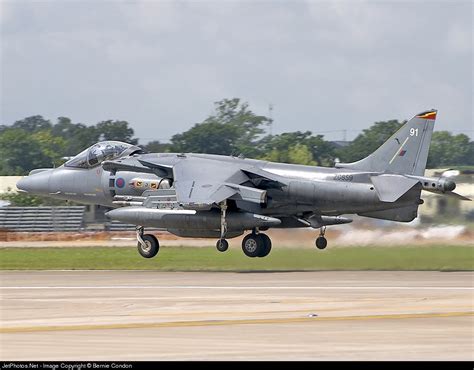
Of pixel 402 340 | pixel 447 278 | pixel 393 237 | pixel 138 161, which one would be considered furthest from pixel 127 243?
pixel 402 340

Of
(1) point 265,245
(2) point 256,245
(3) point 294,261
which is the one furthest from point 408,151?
(2) point 256,245

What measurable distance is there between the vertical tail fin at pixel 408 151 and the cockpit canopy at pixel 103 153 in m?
7.25

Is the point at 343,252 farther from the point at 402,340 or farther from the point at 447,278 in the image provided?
the point at 402,340

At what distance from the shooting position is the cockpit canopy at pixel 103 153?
3212cm

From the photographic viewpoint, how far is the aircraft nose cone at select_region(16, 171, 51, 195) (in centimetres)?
3400

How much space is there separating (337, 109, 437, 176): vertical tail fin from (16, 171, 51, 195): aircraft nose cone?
10455 millimetres

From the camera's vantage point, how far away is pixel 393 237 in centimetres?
3075

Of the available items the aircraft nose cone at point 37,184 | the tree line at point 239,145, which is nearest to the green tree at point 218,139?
the tree line at point 239,145

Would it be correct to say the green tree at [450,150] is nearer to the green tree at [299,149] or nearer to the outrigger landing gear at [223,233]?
the green tree at [299,149]

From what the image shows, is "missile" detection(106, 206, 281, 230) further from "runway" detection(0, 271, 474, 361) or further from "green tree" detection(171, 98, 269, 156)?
"green tree" detection(171, 98, 269, 156)

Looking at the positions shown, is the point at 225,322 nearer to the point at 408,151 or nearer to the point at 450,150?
the point at 408,151

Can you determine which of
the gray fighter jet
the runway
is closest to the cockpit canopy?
the gray fighter jet

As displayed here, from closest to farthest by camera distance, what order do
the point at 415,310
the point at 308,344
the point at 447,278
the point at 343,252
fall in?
the point at 308,344 < the point at 415,310 < the point at 447,278 < the point at 343,252
